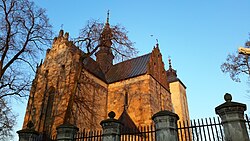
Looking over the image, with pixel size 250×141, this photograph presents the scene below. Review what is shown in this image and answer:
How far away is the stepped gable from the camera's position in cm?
2340

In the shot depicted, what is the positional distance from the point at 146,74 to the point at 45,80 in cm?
936

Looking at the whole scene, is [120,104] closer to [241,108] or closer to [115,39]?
[115,39]

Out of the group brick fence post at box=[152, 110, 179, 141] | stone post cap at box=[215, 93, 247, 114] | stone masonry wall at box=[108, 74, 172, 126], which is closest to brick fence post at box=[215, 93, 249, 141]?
stone post cap at box=[215, 93, 247, 114]

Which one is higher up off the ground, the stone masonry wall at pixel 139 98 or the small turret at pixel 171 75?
the small turret at pixel 171 75

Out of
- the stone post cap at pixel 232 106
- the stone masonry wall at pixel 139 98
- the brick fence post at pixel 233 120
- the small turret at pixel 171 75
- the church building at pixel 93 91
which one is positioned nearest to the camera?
the brick fence post at pixel 233 120

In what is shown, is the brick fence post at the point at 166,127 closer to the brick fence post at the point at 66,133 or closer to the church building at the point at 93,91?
the brick fence post at the point at 66,133

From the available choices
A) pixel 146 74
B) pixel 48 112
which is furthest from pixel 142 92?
pixel 48 112

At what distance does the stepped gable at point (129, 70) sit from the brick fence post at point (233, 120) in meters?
15.8

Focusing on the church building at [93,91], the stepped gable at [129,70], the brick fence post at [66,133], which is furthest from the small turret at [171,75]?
the brick fence post at [66,133]

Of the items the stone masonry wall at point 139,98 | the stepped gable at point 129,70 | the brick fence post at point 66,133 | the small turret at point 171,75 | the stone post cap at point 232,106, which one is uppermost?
the small turret at point 171,75

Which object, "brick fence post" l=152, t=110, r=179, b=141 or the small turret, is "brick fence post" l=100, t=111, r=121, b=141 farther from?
the small turret

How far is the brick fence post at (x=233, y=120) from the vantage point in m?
6.32

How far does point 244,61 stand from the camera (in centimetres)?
1650

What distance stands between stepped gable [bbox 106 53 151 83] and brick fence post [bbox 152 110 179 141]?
49.5ft
